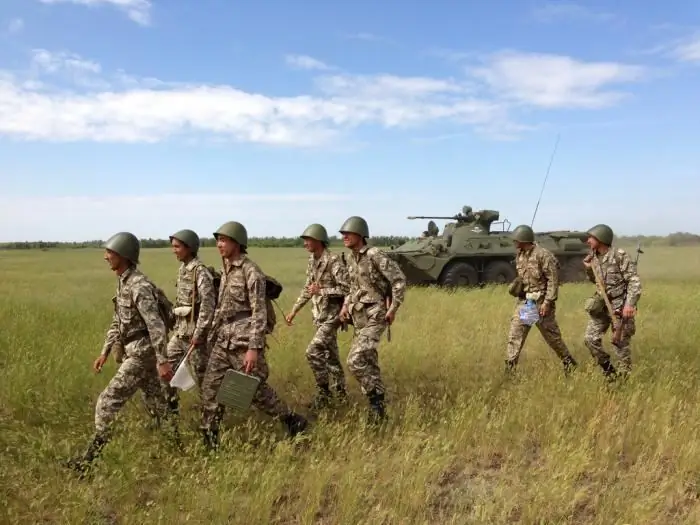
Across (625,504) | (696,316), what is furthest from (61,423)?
(696,316)

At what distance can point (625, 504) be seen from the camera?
12.5 feet

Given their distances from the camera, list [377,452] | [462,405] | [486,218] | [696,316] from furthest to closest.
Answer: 1. [486,218]
2. [696,316]
3. [462,405]
4. [377,452]

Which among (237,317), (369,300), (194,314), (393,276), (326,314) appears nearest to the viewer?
(237,317)

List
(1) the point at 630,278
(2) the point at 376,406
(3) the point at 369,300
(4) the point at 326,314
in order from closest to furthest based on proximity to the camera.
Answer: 1. (2) the point at 376,406
2. (3) the point at 369,300
3. (4) the point at 326,314
4. (1) the point at 630,278

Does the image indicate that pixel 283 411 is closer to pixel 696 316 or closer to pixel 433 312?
pixel 433 312

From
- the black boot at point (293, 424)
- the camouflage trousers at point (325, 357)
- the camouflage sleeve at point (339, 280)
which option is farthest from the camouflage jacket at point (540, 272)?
the black boot at point (293, 424)

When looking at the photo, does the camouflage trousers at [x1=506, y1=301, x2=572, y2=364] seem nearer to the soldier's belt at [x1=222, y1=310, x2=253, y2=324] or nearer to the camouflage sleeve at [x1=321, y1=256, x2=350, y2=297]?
the camouflage sleeve at [x1=321, y1=256, x2=350, y2=297]

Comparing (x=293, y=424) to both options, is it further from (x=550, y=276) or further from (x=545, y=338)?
(x=550, y=276)

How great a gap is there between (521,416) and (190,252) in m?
2.94

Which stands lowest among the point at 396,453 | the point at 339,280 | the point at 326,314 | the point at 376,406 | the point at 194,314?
the point at 396,453

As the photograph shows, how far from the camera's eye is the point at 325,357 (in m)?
5.96

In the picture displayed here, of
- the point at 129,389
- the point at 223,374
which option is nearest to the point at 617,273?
the point at 223,374

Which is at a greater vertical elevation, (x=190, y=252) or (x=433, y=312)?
(x=190, y=252)

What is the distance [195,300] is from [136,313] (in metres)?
0.61
